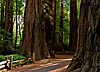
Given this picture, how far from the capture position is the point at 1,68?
15.8m

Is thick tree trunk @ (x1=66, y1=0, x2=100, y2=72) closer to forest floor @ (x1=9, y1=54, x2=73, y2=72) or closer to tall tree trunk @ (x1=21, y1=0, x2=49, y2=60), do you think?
forest floor @ (x1=9, y1=54, x2=73, y2=72)

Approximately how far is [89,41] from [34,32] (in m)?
14.0

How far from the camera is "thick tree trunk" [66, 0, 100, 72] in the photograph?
902 cm

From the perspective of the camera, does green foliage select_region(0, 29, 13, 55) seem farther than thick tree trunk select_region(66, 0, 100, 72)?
Yes

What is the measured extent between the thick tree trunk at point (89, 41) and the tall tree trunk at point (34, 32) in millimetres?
12349

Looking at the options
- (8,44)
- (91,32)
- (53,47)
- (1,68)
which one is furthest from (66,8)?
(91,32)

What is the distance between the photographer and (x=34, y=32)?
23.2 metres

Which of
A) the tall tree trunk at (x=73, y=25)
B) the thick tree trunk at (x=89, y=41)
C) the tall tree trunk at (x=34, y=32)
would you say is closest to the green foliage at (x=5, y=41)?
the tall tree trunk at (x=34, y=32)

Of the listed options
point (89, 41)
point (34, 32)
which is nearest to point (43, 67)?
point (34, 32)

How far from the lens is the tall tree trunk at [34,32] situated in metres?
22.9

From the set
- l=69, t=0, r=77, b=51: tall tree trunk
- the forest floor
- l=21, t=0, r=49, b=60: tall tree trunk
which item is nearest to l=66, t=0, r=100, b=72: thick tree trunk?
the forest floor

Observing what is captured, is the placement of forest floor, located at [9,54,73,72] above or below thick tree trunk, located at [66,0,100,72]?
below

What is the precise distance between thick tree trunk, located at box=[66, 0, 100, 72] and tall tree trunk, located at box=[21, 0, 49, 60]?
12349 millimetres

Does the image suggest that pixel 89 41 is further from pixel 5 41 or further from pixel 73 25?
pixel 73 25
